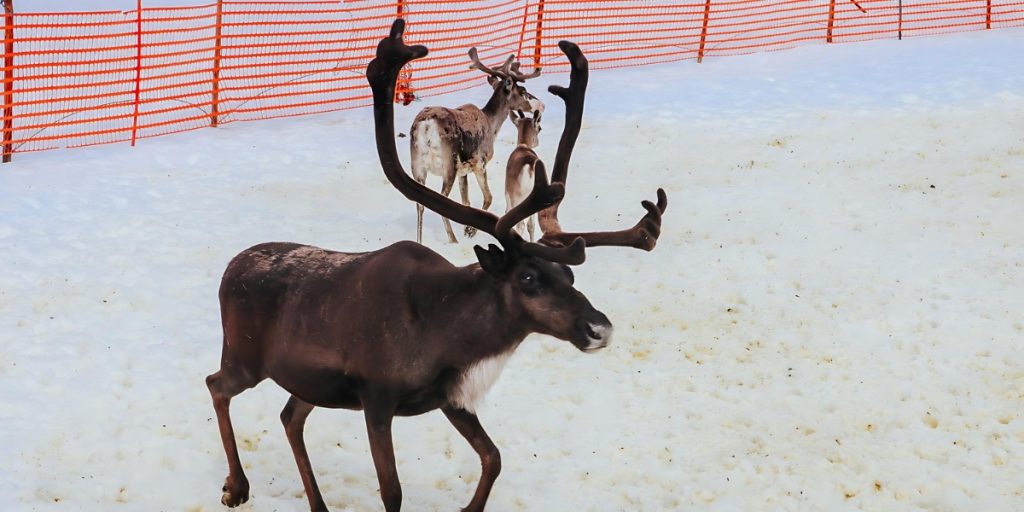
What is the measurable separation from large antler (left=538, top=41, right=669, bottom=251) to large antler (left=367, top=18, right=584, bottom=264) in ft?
0.41

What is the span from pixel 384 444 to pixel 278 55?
1295 cm

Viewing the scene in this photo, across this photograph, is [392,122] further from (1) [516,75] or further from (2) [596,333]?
(1) [516,75]

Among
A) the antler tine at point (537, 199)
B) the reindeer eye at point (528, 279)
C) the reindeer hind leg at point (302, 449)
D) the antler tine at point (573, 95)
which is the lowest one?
the reindeer hind leg at point (302, 449)

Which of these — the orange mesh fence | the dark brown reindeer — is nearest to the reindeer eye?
the dark brown reindeer

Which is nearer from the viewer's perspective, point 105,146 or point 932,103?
point 105,146

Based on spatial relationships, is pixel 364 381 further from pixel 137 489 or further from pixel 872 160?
pixel 872 160

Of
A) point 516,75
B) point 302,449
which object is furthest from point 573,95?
point 516,75

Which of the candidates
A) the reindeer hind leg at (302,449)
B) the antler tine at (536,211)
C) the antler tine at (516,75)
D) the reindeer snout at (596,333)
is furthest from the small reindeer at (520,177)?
the reindeer snout at (596,333)

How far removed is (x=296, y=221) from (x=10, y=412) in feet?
13.9

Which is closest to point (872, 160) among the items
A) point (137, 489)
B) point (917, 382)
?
point (917, 382)

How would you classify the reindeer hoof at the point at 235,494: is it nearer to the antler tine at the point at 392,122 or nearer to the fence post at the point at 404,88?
the antler tine at the point at 392,122

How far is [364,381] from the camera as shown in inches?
205

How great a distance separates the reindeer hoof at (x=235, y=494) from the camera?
19.3ft

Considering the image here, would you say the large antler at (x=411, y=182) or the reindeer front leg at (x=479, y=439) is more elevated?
the large antler at (x=411, y=182)
